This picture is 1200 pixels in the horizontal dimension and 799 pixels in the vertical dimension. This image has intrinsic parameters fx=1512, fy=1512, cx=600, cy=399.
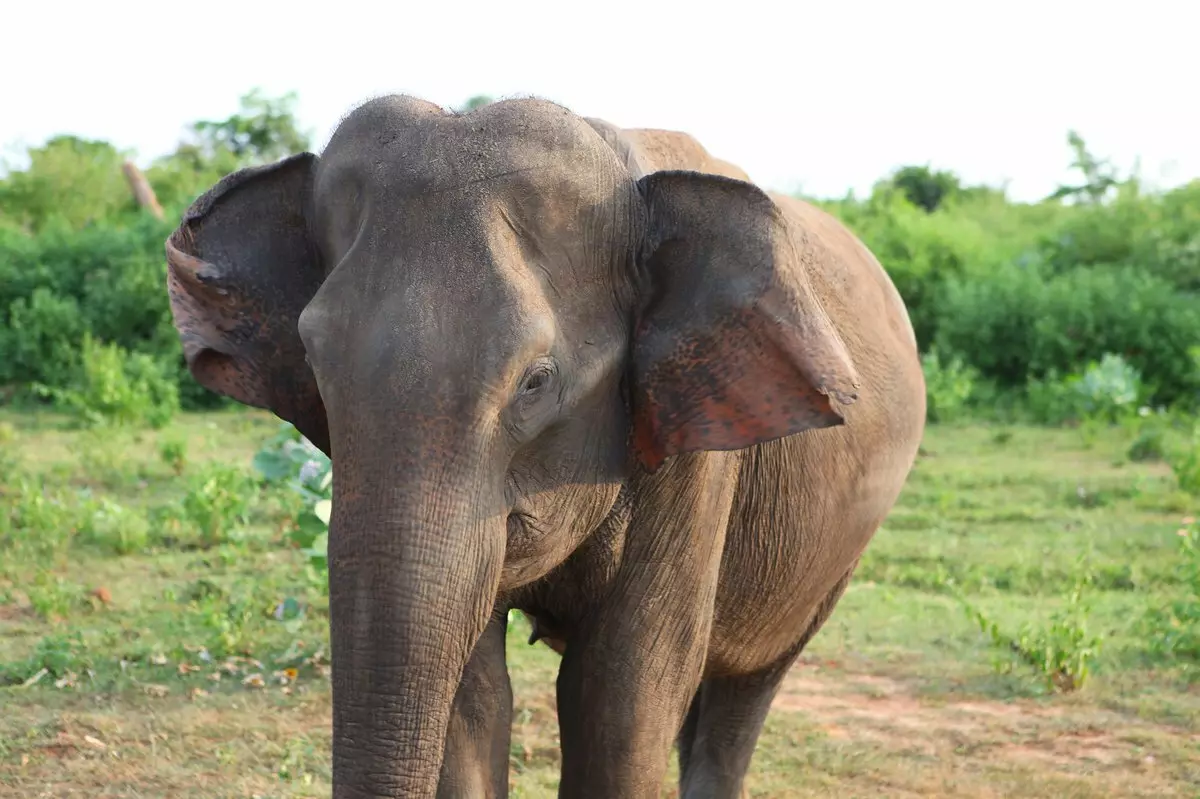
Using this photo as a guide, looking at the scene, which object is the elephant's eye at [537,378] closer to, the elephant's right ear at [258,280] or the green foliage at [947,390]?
the elephant's right ear at [258,280]

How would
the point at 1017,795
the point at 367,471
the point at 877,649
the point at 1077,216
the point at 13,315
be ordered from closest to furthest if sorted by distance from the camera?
the point at 367,471, the point at 1017,795, the point at 877,649, the point at 13,315, the point at 1077,216

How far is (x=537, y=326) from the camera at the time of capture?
8.89ft

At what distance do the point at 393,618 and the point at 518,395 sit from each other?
46cm

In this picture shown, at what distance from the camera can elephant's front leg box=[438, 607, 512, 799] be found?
3.33 metres

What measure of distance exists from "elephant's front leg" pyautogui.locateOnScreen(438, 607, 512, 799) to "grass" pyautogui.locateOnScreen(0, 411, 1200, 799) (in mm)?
1619

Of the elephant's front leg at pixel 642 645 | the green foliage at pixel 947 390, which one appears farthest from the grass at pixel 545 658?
the green foliage at pixel 947 390

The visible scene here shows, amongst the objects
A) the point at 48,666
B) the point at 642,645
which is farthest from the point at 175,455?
the point at 642,645

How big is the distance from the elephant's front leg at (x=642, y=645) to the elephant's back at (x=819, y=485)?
0.41 metres

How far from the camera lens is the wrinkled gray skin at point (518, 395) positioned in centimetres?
257

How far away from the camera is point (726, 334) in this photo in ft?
9.87

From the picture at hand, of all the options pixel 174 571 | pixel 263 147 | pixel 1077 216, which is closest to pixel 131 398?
pixel 174 571

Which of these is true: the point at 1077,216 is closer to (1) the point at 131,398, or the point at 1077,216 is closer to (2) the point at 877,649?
(1) the point at 131,398

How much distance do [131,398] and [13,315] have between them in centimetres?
333

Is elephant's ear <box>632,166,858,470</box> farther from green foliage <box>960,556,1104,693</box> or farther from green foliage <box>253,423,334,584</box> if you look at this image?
green foliage <box>960,556,1104,693</box>
